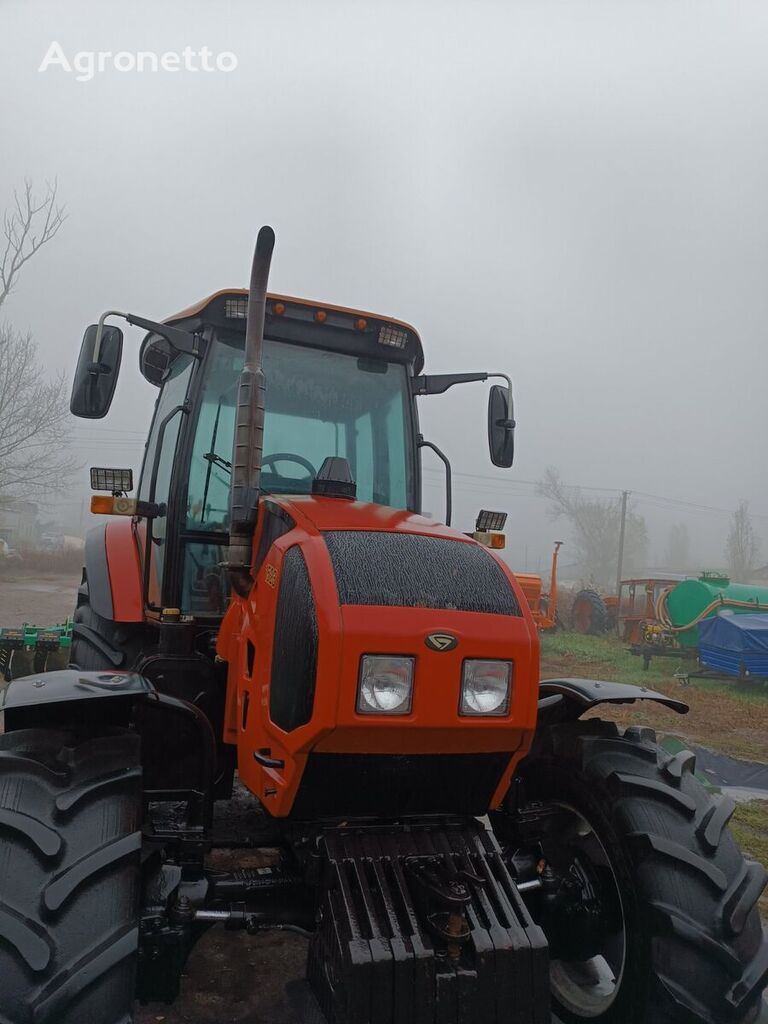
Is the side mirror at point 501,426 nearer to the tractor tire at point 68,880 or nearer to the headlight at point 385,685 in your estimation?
the headlight at point 385,685

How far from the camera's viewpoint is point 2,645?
8.11m

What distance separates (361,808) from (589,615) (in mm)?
17272

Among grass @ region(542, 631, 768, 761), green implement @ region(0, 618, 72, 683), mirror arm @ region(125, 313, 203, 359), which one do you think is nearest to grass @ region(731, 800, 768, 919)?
grass @ region(542, 631, 768, 761)

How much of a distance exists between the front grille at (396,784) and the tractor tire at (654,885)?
51 cm

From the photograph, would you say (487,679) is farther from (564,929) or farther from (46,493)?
(46,493)

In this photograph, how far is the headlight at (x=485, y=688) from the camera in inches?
94.7

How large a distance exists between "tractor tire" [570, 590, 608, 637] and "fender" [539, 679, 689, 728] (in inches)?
626

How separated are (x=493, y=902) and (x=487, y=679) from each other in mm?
673

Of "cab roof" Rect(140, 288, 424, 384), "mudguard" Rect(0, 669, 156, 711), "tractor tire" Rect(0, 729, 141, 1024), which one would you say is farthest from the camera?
"cab roof" Rect(140, 288, 424, 384)

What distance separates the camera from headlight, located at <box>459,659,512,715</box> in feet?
7.89

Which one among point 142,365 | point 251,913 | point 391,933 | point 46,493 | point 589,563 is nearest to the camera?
point 391,933

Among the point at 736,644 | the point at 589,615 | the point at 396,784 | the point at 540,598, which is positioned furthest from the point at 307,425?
the point at 589,615

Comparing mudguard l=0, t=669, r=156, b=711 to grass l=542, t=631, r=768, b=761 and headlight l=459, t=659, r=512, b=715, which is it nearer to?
headlight l=459, t=659, r=512, b=715

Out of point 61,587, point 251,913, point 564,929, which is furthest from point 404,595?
point 61,587
